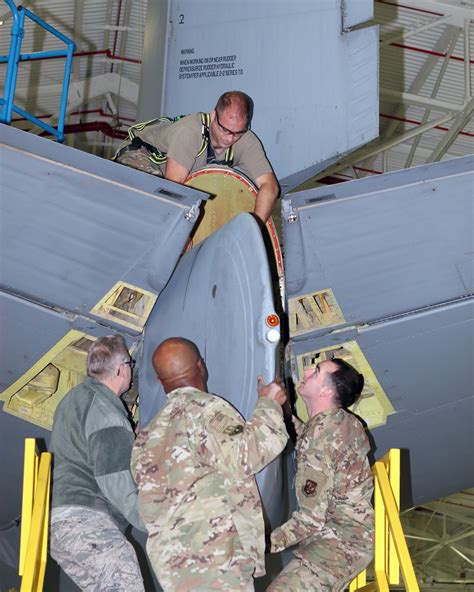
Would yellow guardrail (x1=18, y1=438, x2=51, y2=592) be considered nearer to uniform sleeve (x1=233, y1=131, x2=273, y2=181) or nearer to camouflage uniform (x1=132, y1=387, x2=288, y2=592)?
camouflage uniform (x1=132, y1=387, x2=288, y2=592)

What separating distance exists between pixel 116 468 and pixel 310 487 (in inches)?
41.9

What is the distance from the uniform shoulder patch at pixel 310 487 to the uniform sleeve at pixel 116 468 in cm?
91

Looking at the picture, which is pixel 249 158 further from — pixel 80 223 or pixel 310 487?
pixel 310 487

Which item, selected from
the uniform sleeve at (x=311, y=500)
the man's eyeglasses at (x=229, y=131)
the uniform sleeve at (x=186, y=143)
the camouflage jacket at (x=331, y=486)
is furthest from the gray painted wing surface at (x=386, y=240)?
the uniform sleeve at (x=311, y=500)

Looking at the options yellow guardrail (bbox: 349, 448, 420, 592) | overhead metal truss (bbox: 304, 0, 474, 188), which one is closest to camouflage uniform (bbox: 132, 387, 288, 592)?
yellow guardrail (bbox: 349, 448, 420, 592)

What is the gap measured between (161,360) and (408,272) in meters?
1.99

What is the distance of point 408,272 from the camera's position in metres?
5.98

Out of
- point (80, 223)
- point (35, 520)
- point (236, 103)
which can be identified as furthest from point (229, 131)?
point (35, 520)

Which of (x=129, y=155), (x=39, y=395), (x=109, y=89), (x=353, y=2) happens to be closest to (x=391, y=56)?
(x=109, y=89)

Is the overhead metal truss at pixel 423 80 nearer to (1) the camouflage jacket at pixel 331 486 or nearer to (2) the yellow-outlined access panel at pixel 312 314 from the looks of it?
(2) the yellow-outlined access panel at pixel 312 314

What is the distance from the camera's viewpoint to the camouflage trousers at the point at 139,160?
6.92 meters

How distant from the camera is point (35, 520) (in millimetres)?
4871

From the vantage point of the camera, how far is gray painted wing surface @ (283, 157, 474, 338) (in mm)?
5789

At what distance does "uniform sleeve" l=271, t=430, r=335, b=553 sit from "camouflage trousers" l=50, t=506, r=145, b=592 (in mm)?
818
